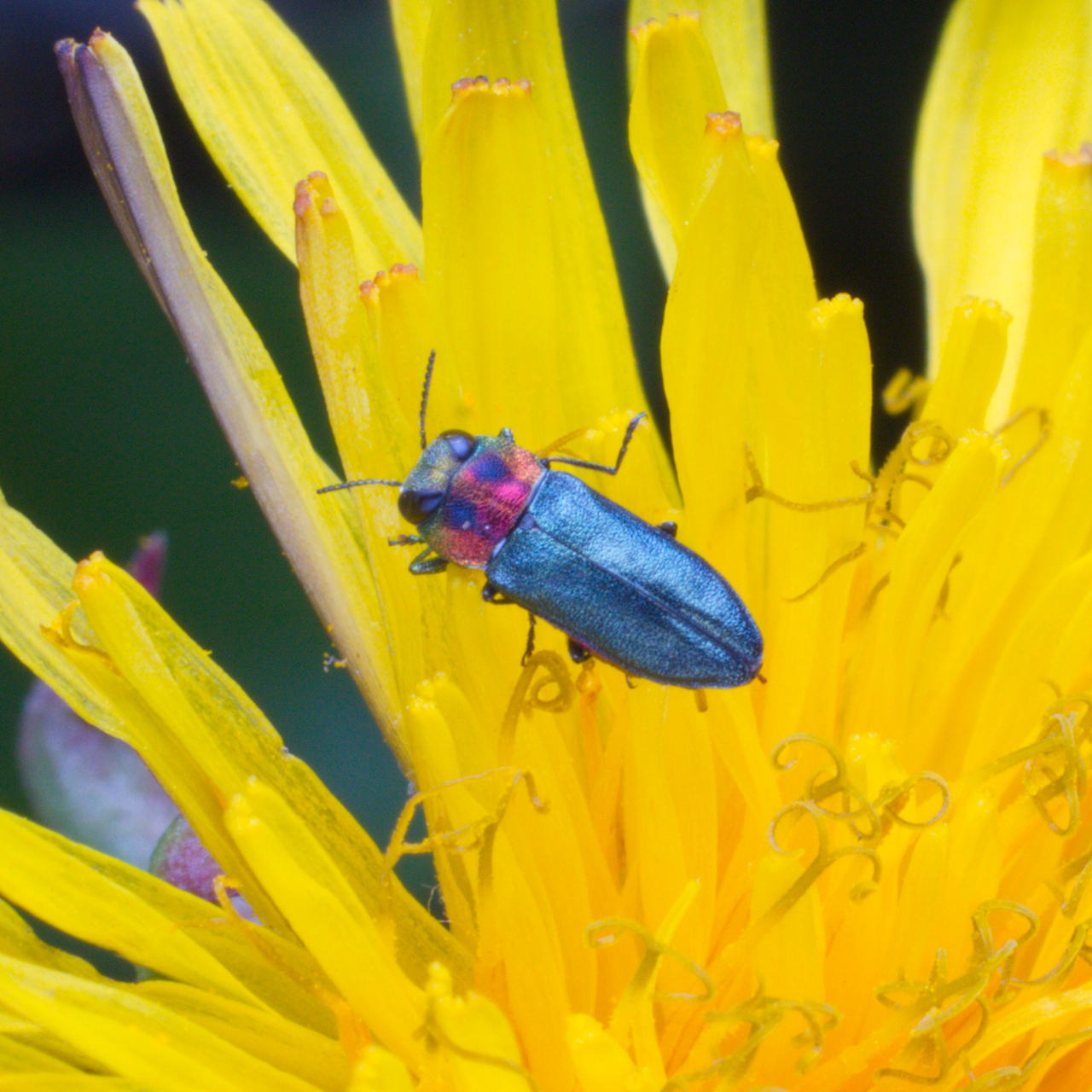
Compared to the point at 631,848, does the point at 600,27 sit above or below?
above

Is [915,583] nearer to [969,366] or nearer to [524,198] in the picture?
[969,366]

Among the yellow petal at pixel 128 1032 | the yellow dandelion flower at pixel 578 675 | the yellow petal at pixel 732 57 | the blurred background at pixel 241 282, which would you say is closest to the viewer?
the yellow petal at pixel 128 1032

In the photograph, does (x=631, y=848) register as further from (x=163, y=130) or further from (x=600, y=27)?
(x=600, y=27)

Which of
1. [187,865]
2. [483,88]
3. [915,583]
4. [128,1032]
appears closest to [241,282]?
[483,88]

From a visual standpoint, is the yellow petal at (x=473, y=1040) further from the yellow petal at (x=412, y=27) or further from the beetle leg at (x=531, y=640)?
the yellow petal at (x=412, y=27)

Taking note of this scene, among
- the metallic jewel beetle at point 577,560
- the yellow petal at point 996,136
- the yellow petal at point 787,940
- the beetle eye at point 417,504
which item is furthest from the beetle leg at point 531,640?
the yellow petal at point 996,136

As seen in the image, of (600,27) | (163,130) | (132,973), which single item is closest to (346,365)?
(132,973)
